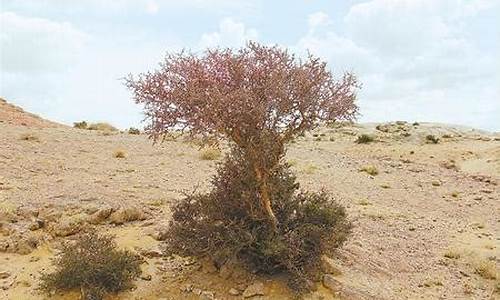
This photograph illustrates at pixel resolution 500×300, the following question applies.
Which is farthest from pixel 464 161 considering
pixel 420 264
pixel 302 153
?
pixel 420 264

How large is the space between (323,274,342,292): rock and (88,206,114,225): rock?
5.32m

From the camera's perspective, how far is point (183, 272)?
11398 mm

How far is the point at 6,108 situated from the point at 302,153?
1756 centimetres

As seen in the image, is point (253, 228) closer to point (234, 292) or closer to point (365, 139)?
point (234, 292)

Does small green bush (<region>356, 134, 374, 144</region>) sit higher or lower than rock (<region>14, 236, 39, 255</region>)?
higher

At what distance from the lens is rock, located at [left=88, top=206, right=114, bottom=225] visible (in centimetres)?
1348

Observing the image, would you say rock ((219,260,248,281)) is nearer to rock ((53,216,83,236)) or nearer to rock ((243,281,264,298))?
rock ((243,281,264,298))

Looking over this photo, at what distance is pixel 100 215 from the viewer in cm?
1366

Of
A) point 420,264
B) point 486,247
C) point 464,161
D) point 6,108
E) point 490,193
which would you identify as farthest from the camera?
point 6,108

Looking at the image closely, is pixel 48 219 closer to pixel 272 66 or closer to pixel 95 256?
pixel 95 256

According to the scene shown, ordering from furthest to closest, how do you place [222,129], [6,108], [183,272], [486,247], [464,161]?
[6,108]
[464,161]
[486,247]
[183,272]
[222,129]

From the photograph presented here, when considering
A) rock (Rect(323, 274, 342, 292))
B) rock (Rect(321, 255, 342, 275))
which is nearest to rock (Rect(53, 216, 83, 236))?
rock (Rect(321, 255, 342, 275))

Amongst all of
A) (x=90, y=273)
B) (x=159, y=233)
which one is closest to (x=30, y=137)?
(x=159, y=233)

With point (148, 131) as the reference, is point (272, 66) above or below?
above
